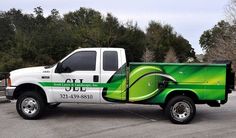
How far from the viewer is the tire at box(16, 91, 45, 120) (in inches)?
404

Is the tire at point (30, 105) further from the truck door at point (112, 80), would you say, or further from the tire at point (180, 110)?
the tire at point (180, 110)

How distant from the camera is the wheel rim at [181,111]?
1001 centimetres

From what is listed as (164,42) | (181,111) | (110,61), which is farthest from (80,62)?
(164,42)

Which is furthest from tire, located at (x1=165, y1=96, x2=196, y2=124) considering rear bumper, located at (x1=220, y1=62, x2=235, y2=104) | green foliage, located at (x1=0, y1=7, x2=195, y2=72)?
green foliage, located at (x1=0, y1=7, x2=195, y2=72)

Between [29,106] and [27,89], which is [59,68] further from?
[29,106]

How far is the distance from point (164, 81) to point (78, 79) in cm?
232

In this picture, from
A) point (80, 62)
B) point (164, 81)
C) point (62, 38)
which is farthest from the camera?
point (62, 38)

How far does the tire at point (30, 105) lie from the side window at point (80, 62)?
114cm

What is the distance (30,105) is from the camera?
10.3 m

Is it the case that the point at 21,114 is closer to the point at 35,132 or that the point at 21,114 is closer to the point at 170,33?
the point at 35,132

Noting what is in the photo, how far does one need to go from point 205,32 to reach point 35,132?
83.9 meters

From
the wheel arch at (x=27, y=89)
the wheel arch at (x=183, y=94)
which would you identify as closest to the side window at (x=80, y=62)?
the wheel arch at (x=27, y=89)

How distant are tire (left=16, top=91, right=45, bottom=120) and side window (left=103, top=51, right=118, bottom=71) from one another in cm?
202

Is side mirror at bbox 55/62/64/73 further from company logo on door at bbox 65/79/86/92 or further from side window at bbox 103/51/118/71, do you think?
side window at bbox 103/51/118/71
